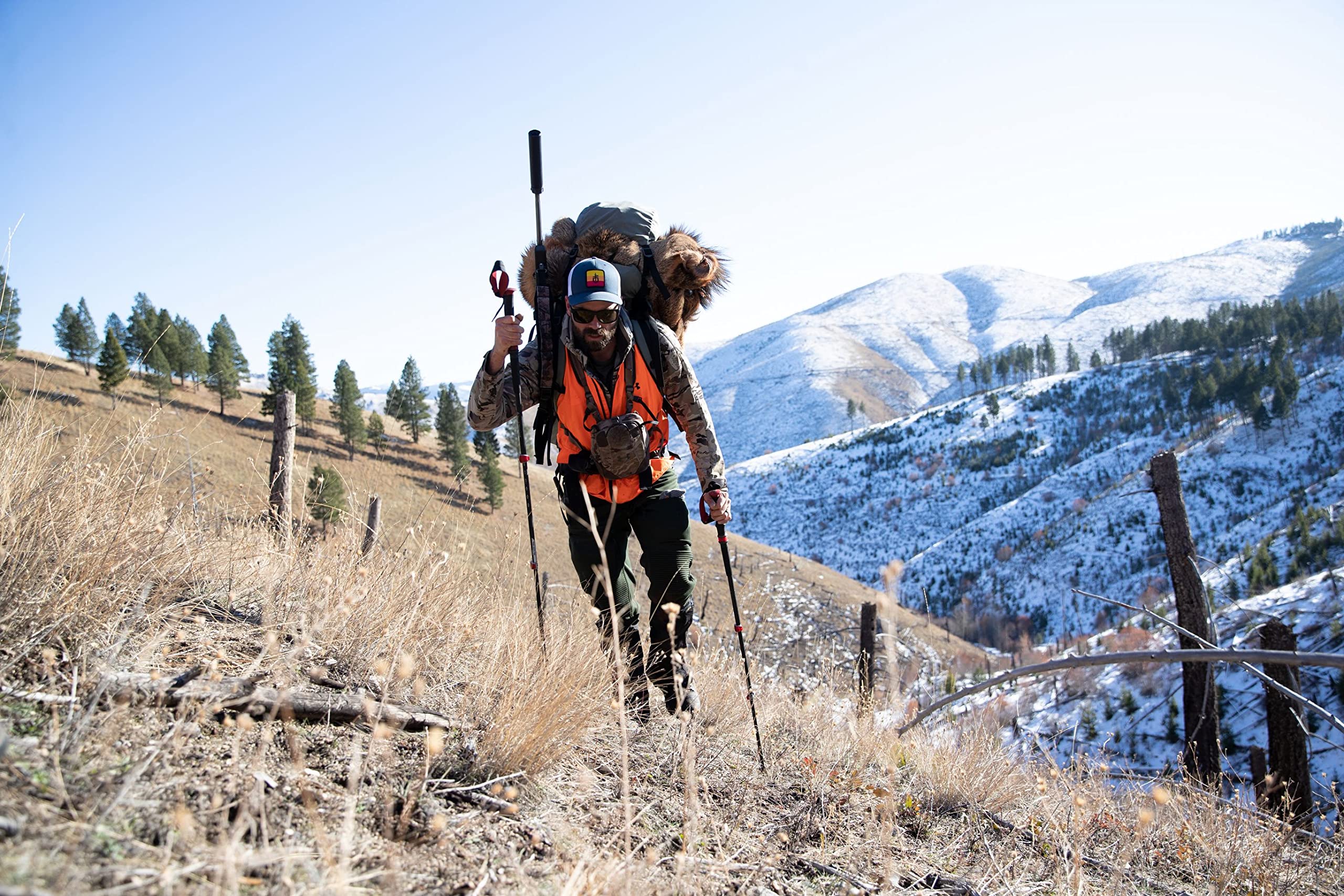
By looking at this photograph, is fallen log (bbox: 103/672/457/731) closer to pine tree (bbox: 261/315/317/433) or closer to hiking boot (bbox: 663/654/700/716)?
hiking boot (bbox: 663/654/700/716)

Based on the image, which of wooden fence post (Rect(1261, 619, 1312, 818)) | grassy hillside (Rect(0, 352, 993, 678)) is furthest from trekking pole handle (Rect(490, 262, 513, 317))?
grassy hillside (Rect(0, 352, 993, 678))

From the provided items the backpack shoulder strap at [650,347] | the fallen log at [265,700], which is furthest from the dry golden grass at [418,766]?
the backpack shoulder strap at [650,347]

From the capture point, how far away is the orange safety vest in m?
3.57

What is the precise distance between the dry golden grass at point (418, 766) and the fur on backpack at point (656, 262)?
158cm

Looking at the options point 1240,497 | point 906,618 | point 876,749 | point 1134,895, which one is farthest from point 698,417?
point 1240,497

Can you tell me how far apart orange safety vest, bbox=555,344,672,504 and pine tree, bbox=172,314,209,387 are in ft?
→ 181

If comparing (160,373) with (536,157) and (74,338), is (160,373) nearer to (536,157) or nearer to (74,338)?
(74,338)

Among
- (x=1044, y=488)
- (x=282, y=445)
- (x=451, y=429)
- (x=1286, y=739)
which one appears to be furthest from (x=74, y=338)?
(x=1044, y=488)

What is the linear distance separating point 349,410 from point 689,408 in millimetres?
50095

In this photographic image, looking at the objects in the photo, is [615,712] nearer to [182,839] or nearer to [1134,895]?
[182,839]

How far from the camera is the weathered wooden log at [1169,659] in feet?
6.08

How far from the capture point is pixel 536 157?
429cm

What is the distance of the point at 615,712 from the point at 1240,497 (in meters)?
96.9

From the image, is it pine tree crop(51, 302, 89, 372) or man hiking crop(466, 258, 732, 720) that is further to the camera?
pine tree crop(51, 302, 89, 372)
